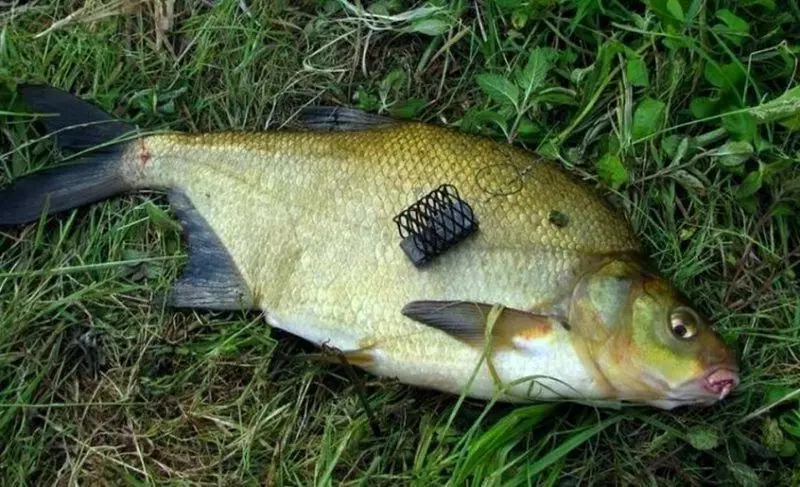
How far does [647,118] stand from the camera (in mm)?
3008

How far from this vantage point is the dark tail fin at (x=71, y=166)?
10.3ft

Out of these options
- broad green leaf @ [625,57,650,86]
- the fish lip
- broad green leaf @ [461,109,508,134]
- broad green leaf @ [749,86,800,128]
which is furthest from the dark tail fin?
broad green leaf @ [749,86,800,128]

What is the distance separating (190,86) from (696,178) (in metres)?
1.81

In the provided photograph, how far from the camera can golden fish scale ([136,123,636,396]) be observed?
2.77 meters

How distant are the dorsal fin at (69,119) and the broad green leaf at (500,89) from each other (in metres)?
1.25

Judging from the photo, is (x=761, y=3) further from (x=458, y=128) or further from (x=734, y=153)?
(x=458, y=128)

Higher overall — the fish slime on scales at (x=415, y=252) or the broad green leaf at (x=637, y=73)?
the broad green leaf at (x=637, y=73)

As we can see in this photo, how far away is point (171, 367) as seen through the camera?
312 cm

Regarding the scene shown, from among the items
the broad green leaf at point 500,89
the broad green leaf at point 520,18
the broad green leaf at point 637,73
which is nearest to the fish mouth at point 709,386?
the broad green leaf at point 637,73

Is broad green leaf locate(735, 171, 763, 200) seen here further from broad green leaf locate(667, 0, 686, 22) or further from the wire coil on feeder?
the wire coil on feeder

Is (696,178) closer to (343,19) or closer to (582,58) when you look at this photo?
(582,58)

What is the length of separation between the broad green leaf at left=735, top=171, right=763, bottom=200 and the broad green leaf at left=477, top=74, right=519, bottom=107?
2.54ft

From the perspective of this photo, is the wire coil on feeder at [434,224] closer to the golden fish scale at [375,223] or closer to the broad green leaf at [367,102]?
the golden fish scale at [375,223]

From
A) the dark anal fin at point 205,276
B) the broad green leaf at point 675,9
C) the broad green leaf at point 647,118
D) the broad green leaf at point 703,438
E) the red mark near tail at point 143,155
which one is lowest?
the broad green leaf at point 703,438
